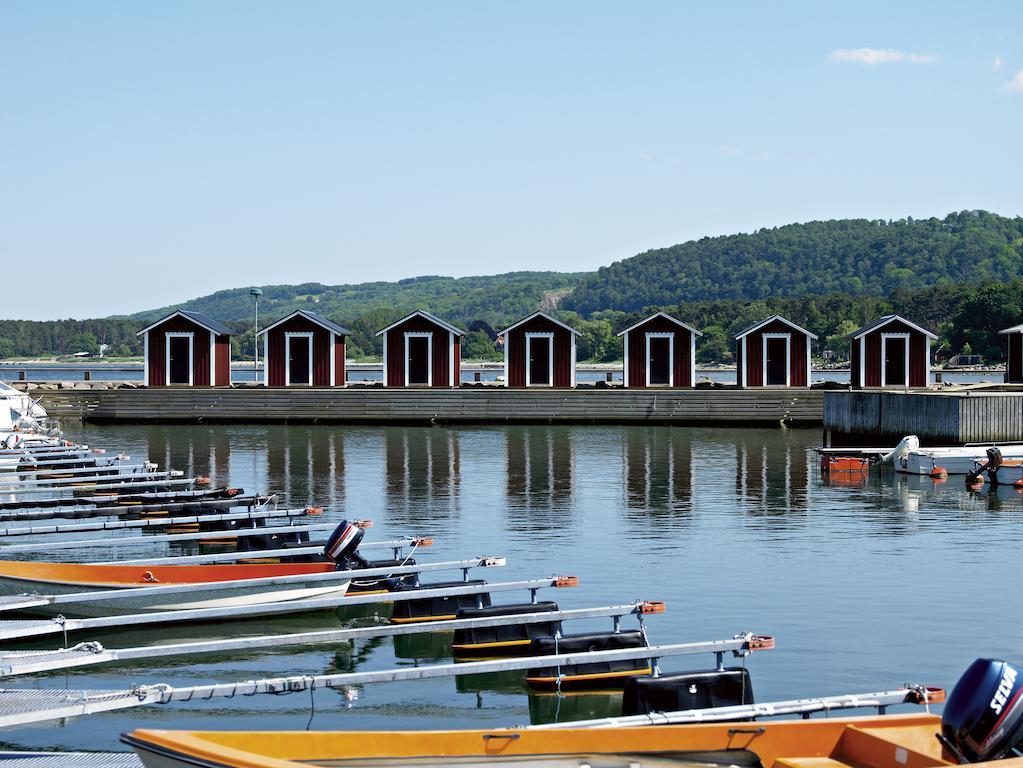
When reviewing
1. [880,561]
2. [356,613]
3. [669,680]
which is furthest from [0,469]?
[669,680]

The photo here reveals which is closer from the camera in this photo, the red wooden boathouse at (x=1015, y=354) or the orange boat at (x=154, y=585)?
the orange boat at (x=154, y=585)

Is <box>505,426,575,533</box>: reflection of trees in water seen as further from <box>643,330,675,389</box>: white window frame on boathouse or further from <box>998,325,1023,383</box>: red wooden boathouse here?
<box>998,325,1023,383</box>: red wooden boathouse

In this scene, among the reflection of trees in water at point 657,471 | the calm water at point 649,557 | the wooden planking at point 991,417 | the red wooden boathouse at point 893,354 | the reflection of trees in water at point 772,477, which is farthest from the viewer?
the red wooden boathouse at point 893,354

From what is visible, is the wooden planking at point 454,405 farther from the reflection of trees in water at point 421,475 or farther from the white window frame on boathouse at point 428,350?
the white window frame on boathouse at point 428,350

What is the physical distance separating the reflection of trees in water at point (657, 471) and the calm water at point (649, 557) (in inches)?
4.5

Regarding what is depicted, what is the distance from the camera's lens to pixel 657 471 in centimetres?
4034

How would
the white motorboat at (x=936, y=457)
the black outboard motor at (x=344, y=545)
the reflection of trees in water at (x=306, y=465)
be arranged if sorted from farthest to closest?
the white motorboat at (x=936, y=457)
the reflection of trees in water at (x=306, y=465)
the black outboard motor at (x=344, y=545)

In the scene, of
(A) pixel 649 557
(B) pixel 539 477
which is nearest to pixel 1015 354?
(B) pixel 539 477

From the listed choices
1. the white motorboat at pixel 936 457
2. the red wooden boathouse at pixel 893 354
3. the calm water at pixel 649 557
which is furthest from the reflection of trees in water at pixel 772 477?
the red wooden boathouse at pixel 893 354

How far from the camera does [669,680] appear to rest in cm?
1281

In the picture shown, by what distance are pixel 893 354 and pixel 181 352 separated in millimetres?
34421

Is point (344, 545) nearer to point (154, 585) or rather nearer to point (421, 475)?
point (154, 585)

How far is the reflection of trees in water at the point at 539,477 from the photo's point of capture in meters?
29.6

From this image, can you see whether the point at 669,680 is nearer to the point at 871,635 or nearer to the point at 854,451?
the point at 871,635
